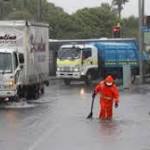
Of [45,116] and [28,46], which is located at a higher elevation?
[28,46]

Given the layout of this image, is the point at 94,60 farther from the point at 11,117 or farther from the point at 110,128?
the point at 110,128

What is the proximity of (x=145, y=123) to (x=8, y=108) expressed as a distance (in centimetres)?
694

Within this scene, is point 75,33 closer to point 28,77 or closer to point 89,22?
point 89,22

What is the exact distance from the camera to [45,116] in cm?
2273

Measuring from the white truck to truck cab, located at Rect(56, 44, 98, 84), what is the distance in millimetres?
10697

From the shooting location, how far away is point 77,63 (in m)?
45.1

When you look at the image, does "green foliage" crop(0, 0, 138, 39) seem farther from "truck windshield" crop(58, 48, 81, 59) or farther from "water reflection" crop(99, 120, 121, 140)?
"water reflection" crop(99, 120, 121, 140)

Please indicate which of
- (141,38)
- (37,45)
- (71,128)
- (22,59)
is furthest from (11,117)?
(141,38)

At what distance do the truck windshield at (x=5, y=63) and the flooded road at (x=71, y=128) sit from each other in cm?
170

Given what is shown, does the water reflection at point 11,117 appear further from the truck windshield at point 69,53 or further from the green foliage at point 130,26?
the green foliage at point 130,26

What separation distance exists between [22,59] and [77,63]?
1589cm

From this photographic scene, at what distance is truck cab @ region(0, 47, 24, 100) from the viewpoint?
27078 mm

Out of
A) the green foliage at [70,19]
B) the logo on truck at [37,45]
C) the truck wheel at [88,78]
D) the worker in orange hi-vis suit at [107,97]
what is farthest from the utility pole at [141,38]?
the green foliage at [70,19]

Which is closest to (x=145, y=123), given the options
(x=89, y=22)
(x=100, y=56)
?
(x=100, y=56)
